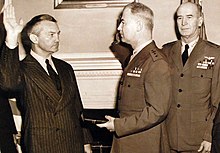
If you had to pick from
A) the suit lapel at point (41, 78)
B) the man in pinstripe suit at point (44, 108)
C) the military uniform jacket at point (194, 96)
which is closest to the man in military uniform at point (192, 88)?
the military uniform jacket at point (194, 96)

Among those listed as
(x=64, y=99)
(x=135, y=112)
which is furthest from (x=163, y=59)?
(x=64, y=99)

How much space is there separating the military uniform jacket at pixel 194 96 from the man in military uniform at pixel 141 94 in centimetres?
22

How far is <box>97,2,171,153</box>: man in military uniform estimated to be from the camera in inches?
110

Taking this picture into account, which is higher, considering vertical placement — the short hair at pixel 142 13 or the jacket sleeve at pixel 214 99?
the short hair at pixel 142 13

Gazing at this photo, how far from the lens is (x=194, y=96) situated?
3082 millimetres

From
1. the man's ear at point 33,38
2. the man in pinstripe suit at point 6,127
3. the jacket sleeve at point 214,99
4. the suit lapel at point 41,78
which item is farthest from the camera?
the man's ear at point 33,38

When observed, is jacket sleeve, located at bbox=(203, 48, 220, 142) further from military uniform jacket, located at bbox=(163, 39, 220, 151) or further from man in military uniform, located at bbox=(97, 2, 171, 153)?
man in military uniform, located at bbox=(97, 2, 171, 153)

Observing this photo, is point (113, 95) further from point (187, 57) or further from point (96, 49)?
point (187, 57)

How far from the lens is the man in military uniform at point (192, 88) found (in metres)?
3.06

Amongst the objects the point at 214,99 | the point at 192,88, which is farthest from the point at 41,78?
the point at 214,99

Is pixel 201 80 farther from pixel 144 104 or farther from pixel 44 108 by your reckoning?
pixel 44 108

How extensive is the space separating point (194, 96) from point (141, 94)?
40cm

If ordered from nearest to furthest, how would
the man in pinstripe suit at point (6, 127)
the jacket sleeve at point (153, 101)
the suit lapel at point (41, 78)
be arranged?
the jacket sleeve at point (153, 101) < the man in pinstripe suit at point (6, 127) < the suit lapel at point (41, 78)

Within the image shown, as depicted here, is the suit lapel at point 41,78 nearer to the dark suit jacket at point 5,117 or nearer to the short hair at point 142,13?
the dark suit jacket at point 5,117
